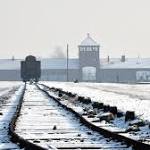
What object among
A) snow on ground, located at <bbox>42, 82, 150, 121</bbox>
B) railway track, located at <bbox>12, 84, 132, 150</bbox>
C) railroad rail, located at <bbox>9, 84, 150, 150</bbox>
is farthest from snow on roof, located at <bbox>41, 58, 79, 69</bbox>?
railroad rail, located at <bbox>9, 84, 150, 150</bbox>

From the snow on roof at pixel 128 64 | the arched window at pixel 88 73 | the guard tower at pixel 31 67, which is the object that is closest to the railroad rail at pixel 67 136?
the guard tower at pixel 31 67

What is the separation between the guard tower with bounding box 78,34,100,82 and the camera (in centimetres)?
12988

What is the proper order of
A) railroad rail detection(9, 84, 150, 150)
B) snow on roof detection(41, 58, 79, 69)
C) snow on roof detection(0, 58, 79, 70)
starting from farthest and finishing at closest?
1. snow on roof detection(0, 58, 79, 70)
2. snow on roof detection(41, 58, 79, 69)
3. railroad rail detection(9, 84, 150, 150)

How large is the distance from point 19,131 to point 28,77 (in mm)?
66089

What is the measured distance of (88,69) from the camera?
131 meters

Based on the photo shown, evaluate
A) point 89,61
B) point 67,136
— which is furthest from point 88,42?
point 67,136

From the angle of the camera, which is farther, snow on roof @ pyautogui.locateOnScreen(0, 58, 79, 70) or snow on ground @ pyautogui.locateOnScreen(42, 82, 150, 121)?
snow on roof @ pyautogui.locateOnScreen(0, 58, 79, 70)

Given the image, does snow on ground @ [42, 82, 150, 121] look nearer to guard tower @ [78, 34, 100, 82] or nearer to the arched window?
the arched window

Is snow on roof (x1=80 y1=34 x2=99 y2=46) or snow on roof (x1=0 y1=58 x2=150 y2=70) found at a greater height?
snow on roof (x1=80 y1=34 x2=99 y2=46)

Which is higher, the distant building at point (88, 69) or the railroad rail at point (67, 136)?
the distant building at point (88, 69)

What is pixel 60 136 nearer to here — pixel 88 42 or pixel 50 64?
pixel 50 64

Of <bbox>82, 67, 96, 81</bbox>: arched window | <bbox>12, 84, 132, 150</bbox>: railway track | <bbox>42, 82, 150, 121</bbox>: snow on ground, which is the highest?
<bbox>82, 67, 96, 81</bbox>: arched window

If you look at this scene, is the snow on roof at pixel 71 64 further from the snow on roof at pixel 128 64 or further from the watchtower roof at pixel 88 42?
the watchtower roof at pixel 88 42

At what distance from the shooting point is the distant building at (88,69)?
129375 millimetres
